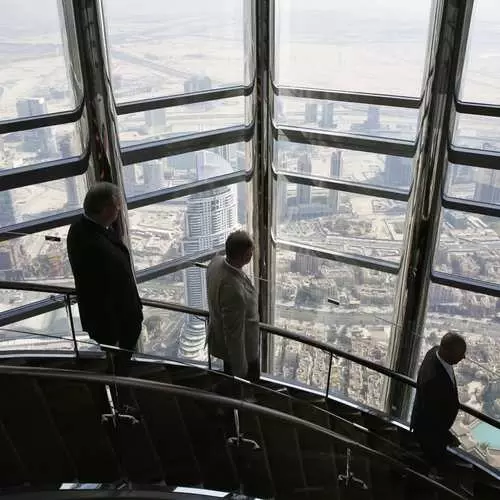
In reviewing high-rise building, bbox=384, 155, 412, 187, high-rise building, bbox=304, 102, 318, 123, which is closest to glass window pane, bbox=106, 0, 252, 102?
high-rise building, bbox=304, 102, 318, 123

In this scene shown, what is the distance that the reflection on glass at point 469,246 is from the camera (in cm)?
783

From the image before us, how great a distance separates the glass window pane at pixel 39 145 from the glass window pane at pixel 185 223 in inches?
46.9

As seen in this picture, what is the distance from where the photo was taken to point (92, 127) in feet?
23.4

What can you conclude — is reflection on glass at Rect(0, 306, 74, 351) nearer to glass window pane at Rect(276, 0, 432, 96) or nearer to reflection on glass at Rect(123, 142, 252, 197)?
reflection on glass at Rect(123, 142, 252, 197)

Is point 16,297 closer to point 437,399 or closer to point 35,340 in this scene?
point 35,340

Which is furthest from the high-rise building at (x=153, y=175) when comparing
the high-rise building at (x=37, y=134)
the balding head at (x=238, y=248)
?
the balding head at (x=238, y=248)

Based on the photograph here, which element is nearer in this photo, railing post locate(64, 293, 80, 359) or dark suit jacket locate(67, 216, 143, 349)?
dark suit jacket locate(67, 216, 143, 349)

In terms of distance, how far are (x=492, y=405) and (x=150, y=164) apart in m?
4.91

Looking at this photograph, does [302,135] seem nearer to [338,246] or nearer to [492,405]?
[338,246]

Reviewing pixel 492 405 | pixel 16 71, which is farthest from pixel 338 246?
pixel 16 71

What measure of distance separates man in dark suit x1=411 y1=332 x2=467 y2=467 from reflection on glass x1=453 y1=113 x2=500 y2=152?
3369 mm

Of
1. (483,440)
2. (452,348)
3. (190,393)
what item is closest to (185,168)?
(190,393)

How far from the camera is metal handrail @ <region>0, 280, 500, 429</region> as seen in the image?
5605mm

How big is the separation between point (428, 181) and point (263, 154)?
2.32 m
